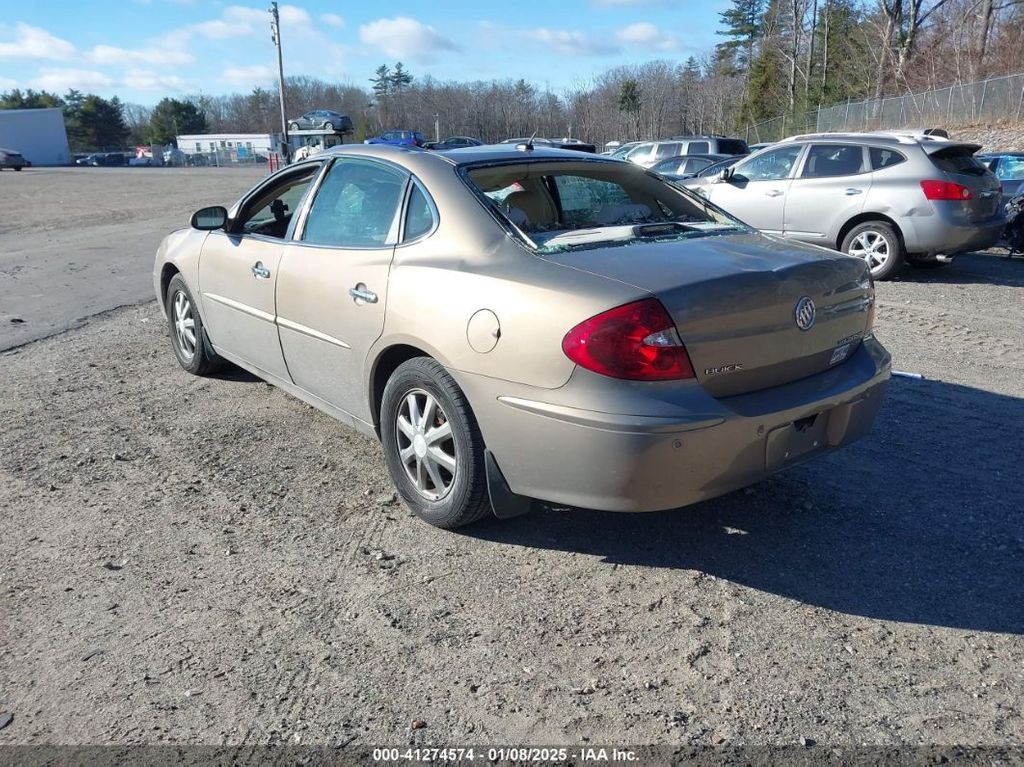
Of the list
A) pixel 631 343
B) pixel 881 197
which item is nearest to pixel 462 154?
pixel 631 343

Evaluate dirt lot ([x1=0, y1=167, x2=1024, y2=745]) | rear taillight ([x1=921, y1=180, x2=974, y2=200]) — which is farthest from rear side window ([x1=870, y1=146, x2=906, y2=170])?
dirt lot ([x1=0, y1=167, x2=1024, y2=745])

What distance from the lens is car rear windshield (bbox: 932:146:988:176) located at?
9375 millimetres

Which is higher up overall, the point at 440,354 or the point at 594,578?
the point at 440,354

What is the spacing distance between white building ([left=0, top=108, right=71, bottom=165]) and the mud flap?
91.0 metres

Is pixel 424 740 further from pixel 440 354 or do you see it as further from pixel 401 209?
pixel 401 209

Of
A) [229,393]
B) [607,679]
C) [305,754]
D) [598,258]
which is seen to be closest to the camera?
[305,754]

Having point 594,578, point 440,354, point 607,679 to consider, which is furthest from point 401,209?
point 607,679

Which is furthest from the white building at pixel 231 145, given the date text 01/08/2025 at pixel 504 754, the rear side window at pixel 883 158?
the date text 01/08/2025 at pixel 504 754

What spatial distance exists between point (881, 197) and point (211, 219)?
779 cm

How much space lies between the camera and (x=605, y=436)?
9.11 ft

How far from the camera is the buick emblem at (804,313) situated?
122 inches

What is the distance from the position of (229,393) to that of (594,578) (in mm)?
3310

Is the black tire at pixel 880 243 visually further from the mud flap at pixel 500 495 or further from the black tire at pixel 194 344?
the mud flap at pixel 500 495

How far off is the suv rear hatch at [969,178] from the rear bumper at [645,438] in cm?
748
